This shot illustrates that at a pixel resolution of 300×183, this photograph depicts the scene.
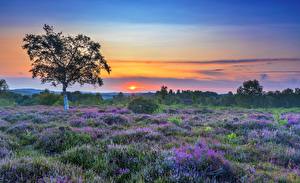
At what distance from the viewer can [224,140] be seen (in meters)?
10.5

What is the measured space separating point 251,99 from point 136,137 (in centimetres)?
6425

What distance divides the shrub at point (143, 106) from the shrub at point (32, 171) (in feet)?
70.7

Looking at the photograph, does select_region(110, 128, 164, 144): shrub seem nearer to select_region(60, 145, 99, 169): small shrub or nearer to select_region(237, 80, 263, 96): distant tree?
select_region(60, 145, 99, 169): small shrub

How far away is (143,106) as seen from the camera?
27719mm

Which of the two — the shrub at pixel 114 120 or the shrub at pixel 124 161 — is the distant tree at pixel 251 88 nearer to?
the shrub at pixel 114 120

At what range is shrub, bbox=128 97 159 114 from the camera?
2738 centimetres

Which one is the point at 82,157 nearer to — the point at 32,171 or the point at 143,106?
the point at 32,171

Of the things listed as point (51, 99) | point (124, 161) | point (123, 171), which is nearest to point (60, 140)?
point (124, 161)

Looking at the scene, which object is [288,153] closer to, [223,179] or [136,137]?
[223,179]

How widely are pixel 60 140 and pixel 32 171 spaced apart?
14.8 feet

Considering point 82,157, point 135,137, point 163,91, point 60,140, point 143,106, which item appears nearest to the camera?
point 82,157

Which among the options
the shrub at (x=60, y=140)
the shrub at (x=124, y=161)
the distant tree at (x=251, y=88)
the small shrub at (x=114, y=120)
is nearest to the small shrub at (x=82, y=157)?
the shrub at (x=124, y=161)

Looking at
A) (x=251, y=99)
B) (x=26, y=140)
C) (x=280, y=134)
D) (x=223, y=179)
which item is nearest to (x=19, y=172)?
(x=223, y=179)

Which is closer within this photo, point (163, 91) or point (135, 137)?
point (135, 137)
